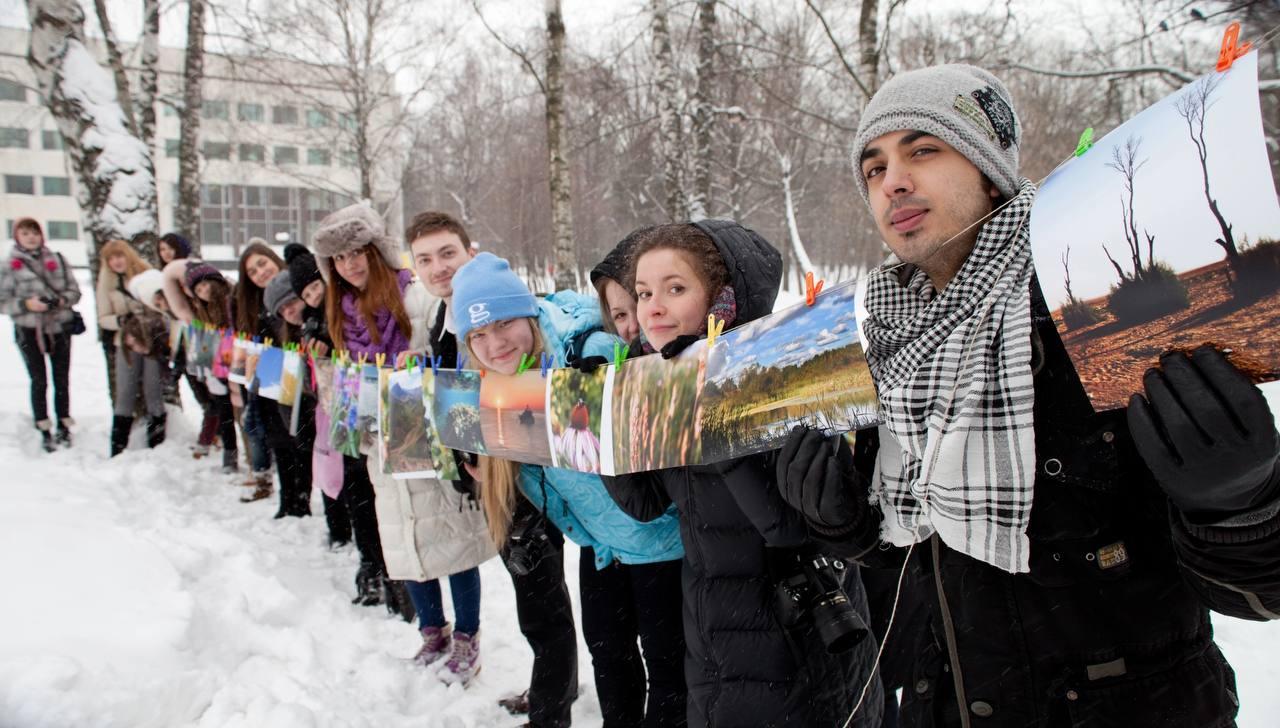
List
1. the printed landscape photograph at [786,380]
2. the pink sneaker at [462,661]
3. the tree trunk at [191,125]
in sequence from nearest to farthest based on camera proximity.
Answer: the printed landscape photograph at [786,380]
the pink sneaker at [462,661]
the tree trunk at [191,125]

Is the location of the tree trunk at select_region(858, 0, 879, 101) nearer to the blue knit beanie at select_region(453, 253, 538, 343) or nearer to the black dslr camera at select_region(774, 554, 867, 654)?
the blue knit beanie at select_region(453, 253, 538, 343)

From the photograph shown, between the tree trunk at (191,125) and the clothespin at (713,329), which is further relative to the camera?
the tree trunk at (191,125)

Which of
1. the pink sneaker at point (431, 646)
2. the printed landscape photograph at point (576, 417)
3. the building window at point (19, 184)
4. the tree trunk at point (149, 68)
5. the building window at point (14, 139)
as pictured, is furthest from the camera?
the building window at point (19, 184)

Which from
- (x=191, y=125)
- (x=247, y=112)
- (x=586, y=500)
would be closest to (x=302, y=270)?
(x=586, y=500)

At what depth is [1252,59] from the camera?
89 cm

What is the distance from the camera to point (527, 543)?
8.70 ft

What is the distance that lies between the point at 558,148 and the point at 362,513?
19.0ft

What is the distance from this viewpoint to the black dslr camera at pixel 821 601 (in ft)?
5.54

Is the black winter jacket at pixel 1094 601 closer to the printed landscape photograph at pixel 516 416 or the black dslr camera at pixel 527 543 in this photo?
the printed landscape photograph at pixel 516 416

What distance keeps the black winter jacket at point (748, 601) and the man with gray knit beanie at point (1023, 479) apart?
18.1 inches

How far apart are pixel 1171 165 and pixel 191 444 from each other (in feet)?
26.0

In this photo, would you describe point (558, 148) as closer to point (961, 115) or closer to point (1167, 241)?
point (961, 115)

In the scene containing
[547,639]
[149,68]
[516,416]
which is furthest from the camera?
[149,68]

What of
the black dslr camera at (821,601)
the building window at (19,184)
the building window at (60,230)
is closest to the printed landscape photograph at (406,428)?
the black dslr camera at (821,601)
